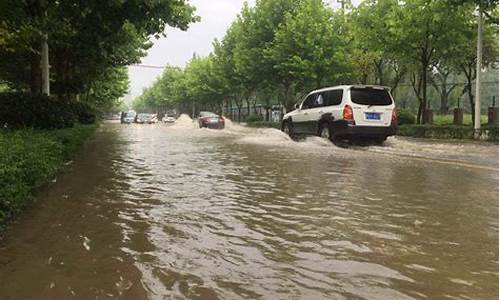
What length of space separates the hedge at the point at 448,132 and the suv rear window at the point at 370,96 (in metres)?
4.79

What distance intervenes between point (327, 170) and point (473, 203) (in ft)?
12.2

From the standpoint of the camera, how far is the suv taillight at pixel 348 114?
1496 cm

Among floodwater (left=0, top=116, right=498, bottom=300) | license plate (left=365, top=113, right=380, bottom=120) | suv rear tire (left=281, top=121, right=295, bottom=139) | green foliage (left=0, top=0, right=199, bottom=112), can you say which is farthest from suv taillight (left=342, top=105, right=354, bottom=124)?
green foliage (left=0, top=0, right=199, bottom=112)

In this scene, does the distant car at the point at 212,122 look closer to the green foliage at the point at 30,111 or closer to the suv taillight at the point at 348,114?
the suv taillight at the point at 348,114

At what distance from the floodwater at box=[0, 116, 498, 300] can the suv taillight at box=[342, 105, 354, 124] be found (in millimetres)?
4943

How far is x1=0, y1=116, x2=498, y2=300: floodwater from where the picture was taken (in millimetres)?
4020

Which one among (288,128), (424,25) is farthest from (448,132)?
(288,128)

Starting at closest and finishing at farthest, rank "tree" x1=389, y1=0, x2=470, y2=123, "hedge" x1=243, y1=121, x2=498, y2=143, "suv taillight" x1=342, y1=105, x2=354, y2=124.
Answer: "suv taillight" x1=342, y1=105, x2=354, y2=124
"hedge" x1=243, y1=121, x2=498, y2=143
"tree" x1=389, y1=0, x2=470, y2=123

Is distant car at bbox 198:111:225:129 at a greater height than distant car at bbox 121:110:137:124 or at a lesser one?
lesser

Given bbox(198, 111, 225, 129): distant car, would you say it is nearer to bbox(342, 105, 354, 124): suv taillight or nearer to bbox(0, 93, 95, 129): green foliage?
bbox(342, 105, 354, 124): suv taillight

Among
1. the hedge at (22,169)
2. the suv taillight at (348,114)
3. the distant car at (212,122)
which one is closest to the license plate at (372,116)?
the suv taillight at (348,114)

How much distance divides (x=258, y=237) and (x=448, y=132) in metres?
16.4

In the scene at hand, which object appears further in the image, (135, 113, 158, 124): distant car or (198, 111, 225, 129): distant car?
(135, 113, 158, 124): distant car

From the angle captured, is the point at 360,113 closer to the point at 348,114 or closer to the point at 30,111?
the point at 348,114
